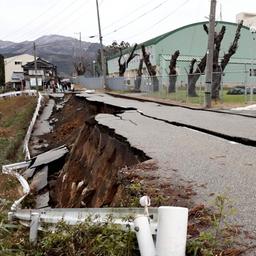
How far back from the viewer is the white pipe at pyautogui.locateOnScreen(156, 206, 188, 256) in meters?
3.25

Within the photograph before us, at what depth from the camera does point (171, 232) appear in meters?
3.27

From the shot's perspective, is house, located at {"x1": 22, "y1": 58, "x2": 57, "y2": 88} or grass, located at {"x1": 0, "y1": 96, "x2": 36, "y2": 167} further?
house, located at {"x1": 22, "y1": 58, "x2": 57, "y2": 88}

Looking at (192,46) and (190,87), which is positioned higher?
(192,46)

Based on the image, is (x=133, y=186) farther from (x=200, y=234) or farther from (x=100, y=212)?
(x=200, y=234)

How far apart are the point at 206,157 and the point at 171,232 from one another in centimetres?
431

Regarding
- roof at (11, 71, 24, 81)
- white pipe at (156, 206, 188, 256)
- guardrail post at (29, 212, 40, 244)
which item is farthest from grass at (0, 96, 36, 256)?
roof at (11, 71, 24, 81)

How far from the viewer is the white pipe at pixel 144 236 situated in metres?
3.34

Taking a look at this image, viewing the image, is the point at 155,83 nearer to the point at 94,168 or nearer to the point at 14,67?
the point at 94,168

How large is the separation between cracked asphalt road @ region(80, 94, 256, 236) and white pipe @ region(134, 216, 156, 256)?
3.21ft

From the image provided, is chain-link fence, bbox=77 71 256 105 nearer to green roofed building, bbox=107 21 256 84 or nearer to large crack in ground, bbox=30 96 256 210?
green roofed building, bbox=107 21 256 84

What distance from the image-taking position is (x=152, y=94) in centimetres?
3719

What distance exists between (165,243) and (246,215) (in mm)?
1304

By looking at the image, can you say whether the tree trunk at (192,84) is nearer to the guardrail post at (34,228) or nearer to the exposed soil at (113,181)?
the exposed soil at (113,181)

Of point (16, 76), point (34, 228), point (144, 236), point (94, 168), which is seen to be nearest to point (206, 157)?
point (94, 168)
